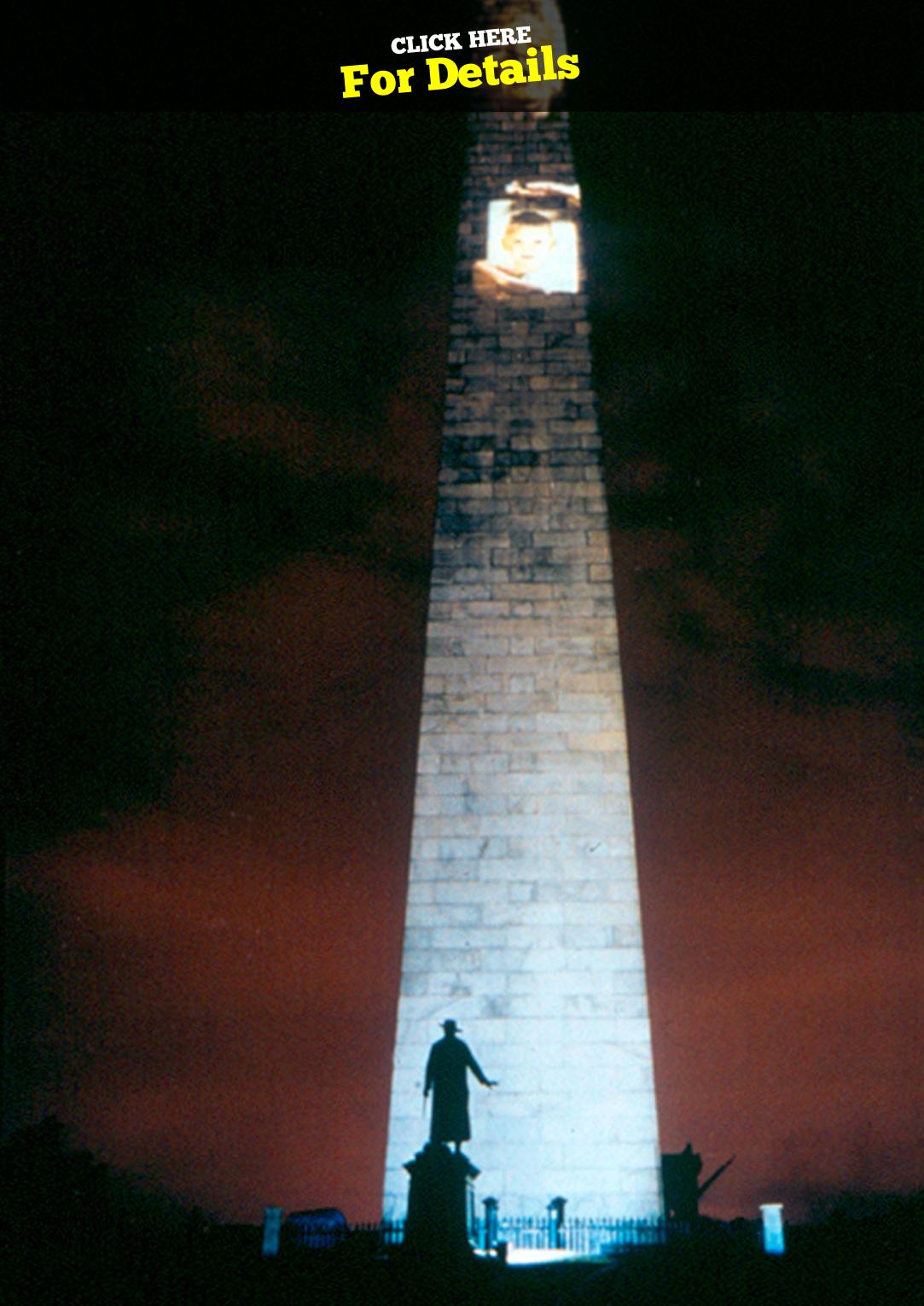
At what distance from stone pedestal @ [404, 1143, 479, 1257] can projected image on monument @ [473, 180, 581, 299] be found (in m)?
9.80

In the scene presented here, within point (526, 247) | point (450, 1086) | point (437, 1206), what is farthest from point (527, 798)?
point (526, 247)

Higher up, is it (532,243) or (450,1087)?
(532,243)

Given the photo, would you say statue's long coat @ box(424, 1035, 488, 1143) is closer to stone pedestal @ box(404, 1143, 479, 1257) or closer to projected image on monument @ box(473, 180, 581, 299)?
stone pedestal @ box(404, 1143, 479, 1257)

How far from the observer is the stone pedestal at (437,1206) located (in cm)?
669

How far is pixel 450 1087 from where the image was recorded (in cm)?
815

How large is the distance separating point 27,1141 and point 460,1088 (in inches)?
466

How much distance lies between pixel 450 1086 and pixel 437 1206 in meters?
1.33

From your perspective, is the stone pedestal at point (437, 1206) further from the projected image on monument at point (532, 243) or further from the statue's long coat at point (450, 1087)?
the projected image on monument at point (532, 243)

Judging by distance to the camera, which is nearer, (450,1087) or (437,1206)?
(437,1206)

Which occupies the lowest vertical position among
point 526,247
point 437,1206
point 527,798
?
point 437,1206

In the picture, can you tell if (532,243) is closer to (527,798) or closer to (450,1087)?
(527,798)

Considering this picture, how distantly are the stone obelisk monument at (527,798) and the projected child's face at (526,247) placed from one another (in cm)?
6

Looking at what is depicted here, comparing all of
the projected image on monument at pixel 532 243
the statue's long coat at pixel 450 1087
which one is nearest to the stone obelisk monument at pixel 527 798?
the projected image on monument at pixel 532 243

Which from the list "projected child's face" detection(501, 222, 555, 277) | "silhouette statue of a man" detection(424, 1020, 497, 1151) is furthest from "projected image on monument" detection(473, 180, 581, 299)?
"silhouette statue of a man" detection(424, 1020, 497, 1151)
